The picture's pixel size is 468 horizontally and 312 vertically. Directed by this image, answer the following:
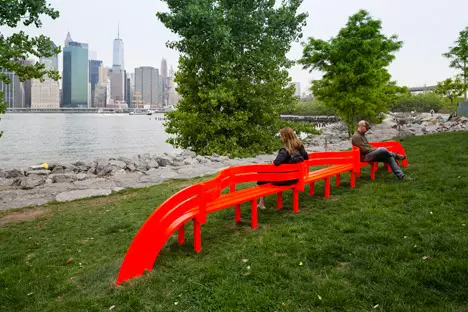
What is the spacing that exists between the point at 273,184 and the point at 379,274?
2720mm

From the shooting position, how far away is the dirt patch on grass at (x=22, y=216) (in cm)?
699

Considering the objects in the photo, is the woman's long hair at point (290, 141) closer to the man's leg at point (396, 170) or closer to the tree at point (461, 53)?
the man's leg at point (396, 170)

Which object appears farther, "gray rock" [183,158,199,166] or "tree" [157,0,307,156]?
"tree" [157,0,307,156]

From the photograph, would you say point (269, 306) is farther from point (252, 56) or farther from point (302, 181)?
point (252, 56)

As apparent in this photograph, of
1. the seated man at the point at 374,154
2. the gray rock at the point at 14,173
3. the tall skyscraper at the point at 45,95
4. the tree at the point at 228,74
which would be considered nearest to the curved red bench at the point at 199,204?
the seated man at the point at 374,154

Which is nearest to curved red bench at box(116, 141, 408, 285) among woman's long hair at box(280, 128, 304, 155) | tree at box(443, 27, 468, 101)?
woman's long hair at box(280, 128, 304, 155)

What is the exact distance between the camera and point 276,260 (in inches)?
165

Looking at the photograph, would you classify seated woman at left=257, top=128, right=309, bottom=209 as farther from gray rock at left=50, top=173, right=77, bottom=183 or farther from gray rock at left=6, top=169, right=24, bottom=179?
gray rock at left=6, top=169, right=24, bottom=179

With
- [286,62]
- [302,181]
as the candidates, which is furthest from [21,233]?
[286,62]

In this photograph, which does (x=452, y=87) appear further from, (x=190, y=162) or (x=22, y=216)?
(x=22, y=216)

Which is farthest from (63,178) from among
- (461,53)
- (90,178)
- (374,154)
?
(461,53)

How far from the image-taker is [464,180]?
7.14 metres

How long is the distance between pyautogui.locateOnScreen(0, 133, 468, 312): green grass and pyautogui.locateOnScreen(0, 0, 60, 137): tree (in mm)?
3303

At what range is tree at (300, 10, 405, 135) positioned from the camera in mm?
21859
